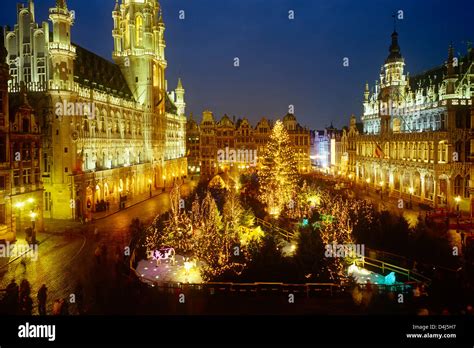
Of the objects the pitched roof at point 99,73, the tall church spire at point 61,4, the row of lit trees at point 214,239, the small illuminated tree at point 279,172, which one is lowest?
the row of lit trees at point 214,239

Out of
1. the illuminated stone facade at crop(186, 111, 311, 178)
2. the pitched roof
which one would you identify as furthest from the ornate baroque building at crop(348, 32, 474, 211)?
the pitched roof

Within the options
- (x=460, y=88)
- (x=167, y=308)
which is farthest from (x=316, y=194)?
(x=167, y=308)

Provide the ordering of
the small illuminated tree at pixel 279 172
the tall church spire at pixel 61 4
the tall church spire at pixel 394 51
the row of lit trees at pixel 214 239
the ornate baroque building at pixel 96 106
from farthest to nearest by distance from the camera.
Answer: the tall church spire at pixel 394 51 < the small illuminated tree at pixel 279 172 < the tall church spire at pixel 61 4 < the ornate baroque building at pixel 96 106 < the row of lit trees at pixel 214 239

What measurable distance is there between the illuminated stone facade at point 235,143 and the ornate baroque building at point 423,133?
60.3 feet

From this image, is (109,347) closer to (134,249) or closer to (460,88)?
(134,249)

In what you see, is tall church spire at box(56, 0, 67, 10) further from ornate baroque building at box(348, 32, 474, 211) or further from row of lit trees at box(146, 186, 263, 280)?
ornate baroque building at box(348, 32, 474, 211)

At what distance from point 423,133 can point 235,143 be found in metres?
47.2

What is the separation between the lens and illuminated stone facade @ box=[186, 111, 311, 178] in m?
92.0

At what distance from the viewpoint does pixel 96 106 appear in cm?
4825

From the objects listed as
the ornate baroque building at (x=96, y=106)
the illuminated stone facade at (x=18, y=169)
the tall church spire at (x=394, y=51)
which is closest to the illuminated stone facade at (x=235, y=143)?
the ornate baroque building at (x=96, y=106)

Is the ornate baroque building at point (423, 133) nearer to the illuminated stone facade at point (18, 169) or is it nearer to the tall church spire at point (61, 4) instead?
the illuminated stone facade at point (18, 169)

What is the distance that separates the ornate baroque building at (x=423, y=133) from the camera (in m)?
46.5

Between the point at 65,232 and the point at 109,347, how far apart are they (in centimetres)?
2470

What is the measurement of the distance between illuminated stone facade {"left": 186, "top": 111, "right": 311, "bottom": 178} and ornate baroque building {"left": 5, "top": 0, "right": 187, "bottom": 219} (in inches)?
523
